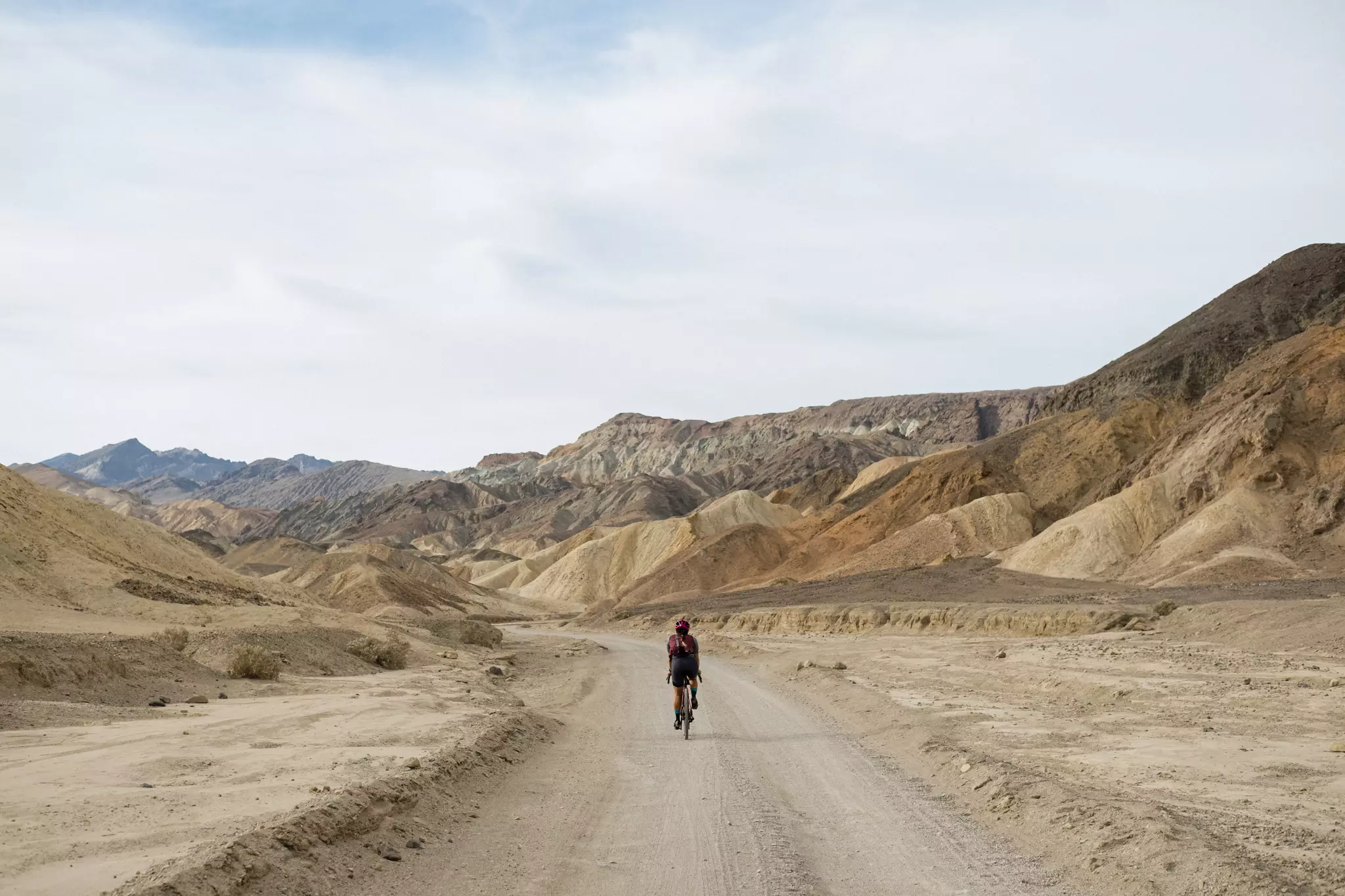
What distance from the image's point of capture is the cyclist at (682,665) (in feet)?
51.5

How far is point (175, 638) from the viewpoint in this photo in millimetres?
23562

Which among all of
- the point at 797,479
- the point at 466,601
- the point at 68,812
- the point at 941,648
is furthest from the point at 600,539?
the point at 68,812

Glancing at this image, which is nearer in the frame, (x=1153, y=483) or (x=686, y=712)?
(x=686, y=712)

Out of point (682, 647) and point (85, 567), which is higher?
point (85, 567)

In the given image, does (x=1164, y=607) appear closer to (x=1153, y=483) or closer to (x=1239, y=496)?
(x=1239, y=496)

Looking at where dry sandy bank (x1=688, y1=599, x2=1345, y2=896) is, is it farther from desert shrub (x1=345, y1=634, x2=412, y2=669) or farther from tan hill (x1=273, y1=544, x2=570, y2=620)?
tan hill (x1=273, y1=544, x2=570, y2=620)

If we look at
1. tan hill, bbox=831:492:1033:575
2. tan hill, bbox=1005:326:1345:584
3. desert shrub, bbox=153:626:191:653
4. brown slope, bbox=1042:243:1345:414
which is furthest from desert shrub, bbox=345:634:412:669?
brown slope, bbox=1042:243:1345:414

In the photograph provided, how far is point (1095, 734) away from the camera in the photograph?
47.0 feet

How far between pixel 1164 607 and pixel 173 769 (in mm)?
33466

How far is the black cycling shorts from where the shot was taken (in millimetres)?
15734

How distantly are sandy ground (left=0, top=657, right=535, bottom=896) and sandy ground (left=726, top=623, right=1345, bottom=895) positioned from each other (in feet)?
21.0

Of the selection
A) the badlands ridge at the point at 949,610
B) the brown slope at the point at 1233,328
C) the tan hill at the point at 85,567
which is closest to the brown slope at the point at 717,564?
the badlands ridge at the point at 949,610

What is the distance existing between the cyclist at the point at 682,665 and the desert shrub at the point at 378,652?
52.3ft

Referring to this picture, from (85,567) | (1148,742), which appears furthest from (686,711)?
(85,567)
